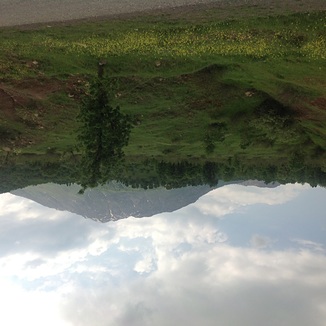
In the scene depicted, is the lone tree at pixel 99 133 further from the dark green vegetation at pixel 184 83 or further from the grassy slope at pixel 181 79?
the grassy slope at pixel 181 79

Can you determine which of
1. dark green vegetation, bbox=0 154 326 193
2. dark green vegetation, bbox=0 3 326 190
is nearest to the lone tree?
dark green vegetation, bbox=0 3 326 190

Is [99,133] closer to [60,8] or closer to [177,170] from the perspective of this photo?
[60,8]

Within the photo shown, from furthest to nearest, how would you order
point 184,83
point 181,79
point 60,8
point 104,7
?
point 184,83 → point 181,79 → point 60,8 → point 104,7

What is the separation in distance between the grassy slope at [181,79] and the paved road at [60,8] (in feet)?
2.52

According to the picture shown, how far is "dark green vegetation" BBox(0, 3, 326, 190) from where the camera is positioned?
3450cm

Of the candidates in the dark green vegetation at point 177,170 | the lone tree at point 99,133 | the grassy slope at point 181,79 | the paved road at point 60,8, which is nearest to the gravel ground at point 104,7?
the paved road at point 60,8

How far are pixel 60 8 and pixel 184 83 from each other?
827 inches

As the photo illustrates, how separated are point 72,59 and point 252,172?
50.8 m

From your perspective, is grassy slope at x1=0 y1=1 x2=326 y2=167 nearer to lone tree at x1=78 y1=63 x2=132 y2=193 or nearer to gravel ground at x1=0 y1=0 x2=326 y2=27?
gravel ground at x1=0 y1=0 x2=326 y2=27

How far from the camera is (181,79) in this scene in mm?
52344

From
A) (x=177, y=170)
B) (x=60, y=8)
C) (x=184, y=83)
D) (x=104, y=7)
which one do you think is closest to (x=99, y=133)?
(x=60, y=8)

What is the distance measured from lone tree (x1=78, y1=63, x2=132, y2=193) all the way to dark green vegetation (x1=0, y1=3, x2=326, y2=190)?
2348mm

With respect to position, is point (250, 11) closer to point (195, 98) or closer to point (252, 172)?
point (195, 98)

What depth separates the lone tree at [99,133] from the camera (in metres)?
43.8
